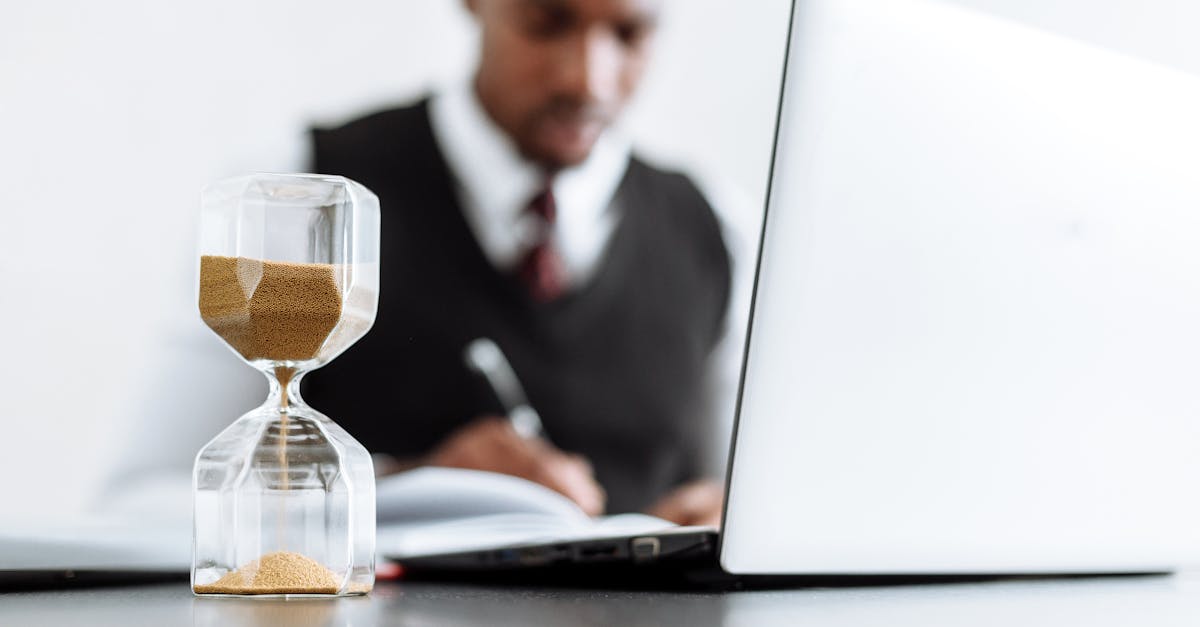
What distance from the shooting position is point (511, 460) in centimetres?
198

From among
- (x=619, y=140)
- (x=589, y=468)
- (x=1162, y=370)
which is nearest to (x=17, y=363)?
(x=589, y=468)

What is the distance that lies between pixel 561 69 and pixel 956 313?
6.16 ft

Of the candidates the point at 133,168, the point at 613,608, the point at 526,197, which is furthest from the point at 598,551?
the point at 526,197

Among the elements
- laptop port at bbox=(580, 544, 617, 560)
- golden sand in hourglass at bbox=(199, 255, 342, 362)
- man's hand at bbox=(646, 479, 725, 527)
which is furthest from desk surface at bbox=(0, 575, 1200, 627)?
man's hand at bbox=(646, 479, 725, 527)

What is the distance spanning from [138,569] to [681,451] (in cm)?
185

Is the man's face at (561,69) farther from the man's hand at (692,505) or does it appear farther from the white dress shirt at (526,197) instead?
the man's hand at (692,505)

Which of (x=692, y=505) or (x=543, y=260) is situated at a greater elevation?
(x=543, y=260)

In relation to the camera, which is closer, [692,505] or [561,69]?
[692,505]

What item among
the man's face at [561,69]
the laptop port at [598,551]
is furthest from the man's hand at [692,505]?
the laptop port at [598,551]

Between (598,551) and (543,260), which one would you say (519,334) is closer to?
(543,260)

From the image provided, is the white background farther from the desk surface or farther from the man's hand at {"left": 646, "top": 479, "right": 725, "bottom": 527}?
the desk surface

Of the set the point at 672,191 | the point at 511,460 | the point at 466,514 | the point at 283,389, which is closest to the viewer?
the point at 283,389

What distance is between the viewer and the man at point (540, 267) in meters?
2.25

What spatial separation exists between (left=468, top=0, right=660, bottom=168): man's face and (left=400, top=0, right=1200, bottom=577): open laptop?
5.88 feet
